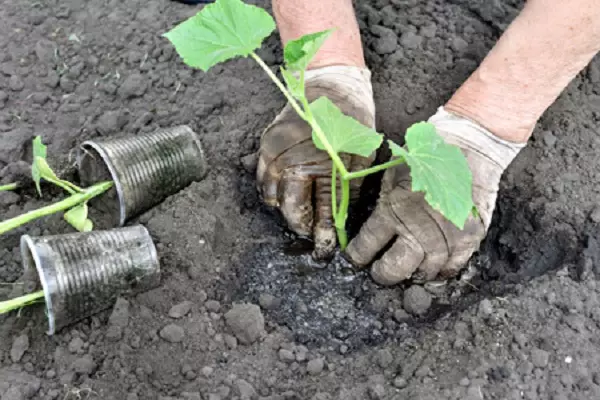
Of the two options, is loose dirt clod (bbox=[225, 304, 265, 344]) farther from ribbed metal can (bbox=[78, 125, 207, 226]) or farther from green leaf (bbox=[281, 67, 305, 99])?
green leaf (bbox=[281, 67, 305, 99])

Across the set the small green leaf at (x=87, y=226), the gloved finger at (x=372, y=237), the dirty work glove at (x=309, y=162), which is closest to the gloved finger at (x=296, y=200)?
the dirty work glove at (x=309, y=162)

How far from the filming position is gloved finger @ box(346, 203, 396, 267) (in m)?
1.79

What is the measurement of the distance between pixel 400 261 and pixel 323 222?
234mm

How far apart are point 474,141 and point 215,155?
711mm

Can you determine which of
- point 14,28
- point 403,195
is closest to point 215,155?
point 403,195

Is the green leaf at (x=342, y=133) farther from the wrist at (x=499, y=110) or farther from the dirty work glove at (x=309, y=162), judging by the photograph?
the wrist at (x=499, y=110)

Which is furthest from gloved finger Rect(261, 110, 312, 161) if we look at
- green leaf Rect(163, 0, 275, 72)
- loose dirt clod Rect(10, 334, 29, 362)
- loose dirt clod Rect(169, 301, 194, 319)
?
loose dirt clod Rect(10, 334, 29, 362)

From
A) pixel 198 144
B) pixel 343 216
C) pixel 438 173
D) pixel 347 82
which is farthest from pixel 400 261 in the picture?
pixel 198 144

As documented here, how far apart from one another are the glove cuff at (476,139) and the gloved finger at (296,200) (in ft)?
1.22

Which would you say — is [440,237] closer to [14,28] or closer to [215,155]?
[215,155]

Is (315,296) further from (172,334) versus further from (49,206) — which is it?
(49,206)

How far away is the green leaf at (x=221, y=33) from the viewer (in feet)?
5.07

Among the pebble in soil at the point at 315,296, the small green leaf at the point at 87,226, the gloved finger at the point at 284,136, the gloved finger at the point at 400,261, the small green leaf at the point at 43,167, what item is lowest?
the pebble in soil at the point at 315,296

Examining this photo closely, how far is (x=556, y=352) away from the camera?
1622 mm
